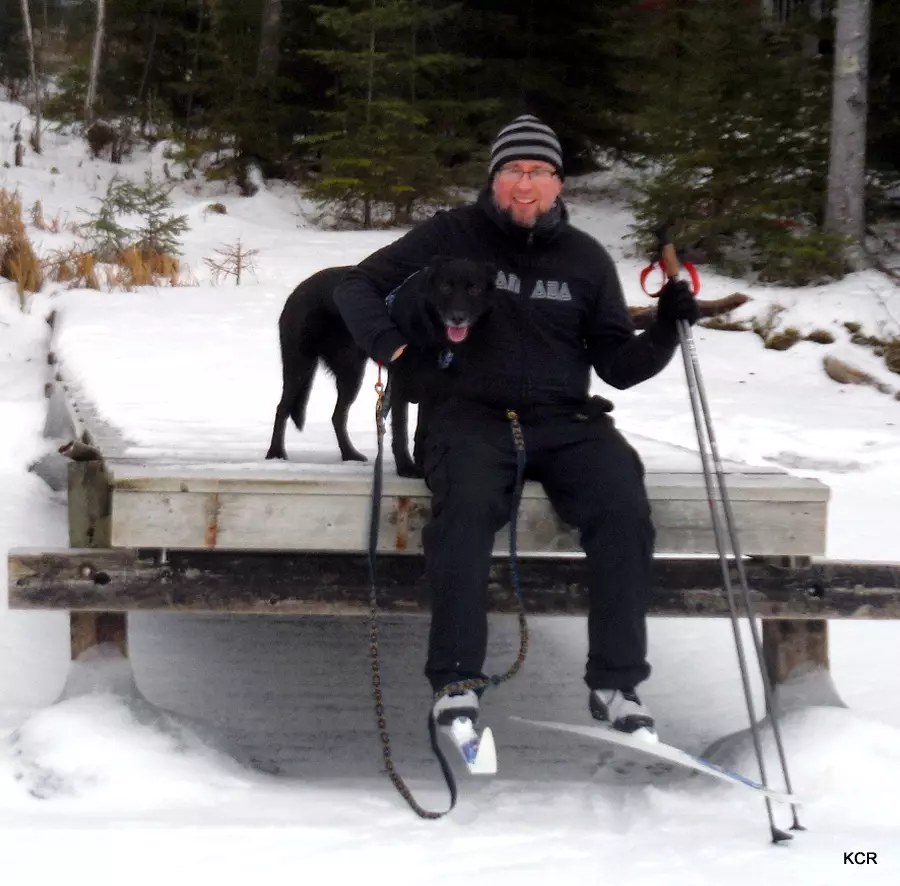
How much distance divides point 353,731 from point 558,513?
42.6 inches

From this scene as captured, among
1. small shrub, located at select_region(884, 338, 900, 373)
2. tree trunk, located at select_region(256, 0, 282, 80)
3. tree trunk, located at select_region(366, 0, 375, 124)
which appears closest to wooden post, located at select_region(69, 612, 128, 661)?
small shrub, located at select_region(884, 338, 900, 373)

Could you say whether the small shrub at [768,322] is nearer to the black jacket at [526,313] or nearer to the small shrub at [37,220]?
the black jacket at [526,313]

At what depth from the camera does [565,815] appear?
2.40m

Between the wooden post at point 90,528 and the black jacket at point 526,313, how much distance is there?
744 mm

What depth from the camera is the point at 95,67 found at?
1480 centimetres

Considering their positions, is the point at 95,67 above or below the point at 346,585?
above

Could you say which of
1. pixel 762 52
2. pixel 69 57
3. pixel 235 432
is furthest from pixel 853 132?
pixel 69 57

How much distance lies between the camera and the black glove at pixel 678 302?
2.49 meters

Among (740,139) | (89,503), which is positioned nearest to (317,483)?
(89,503)

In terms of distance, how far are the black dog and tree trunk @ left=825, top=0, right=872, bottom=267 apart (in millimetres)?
6536

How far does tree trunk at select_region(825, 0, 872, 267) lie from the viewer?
8.98m

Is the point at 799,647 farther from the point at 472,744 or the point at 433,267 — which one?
the point at 433,267

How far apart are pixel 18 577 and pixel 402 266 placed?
1183 mm

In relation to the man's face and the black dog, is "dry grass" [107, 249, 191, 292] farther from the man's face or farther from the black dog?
the man's face
